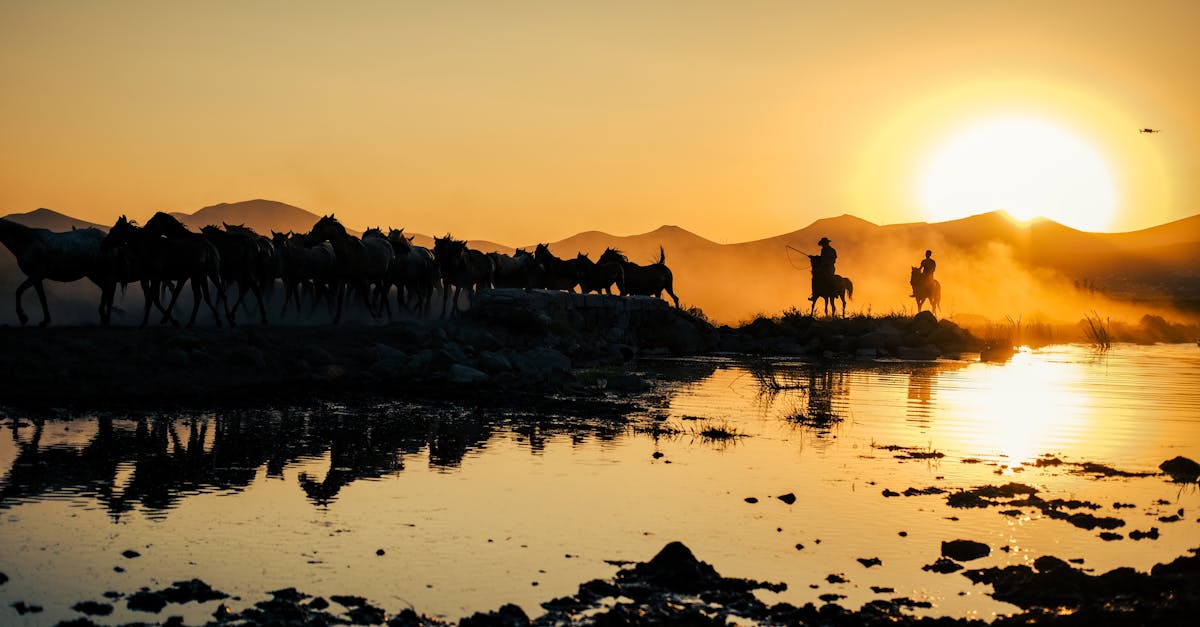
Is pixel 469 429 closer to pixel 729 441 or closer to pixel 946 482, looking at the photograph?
pixel 729 441

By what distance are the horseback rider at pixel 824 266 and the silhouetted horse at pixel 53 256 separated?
32612 mm

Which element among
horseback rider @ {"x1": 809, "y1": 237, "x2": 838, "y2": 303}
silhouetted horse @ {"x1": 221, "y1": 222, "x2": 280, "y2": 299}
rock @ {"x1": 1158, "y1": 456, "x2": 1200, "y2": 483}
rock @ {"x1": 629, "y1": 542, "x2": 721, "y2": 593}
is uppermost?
horseback rider @ {"x1": 809, "y1": 237, "x2": 838, "y2": 303}

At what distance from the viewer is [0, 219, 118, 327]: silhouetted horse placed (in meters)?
22.8

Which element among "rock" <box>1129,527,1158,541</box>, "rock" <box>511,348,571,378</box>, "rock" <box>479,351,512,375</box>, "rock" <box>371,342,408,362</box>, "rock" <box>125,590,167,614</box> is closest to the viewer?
"rock" <box>125,590,167,614</box>

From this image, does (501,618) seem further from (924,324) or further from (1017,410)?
(924,324)

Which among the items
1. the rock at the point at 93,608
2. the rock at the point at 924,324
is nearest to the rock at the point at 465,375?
the rock at the point at 93,608

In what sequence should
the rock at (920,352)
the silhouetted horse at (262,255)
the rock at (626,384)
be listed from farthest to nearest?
the rock at (920,352)
the silhouetted horse at (262,255)
the rock at (626,384)

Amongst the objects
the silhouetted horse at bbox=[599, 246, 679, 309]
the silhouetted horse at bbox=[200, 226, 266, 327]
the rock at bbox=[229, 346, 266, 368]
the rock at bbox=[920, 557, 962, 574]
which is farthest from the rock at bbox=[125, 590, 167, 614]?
the silhouetted horse at bbox=[599, 246, 679, 309]

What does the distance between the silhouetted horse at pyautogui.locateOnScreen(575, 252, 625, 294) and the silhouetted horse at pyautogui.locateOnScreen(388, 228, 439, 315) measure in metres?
10.1

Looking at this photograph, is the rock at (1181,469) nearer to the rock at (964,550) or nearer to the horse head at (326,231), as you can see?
the rock at (964,550)

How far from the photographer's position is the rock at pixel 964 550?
33.2 feet

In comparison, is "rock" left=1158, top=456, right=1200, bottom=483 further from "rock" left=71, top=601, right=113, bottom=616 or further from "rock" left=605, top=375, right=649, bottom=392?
"rock" left=605, top=375, right=649, bottom=392

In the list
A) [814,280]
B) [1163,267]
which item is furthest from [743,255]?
[814,280]

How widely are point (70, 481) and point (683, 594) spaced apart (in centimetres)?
753
